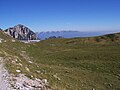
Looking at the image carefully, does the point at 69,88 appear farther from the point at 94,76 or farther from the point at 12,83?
the point at 94,76

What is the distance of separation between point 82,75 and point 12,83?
1554 cm

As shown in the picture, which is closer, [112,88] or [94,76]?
[112,88]

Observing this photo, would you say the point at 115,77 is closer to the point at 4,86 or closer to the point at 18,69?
the point at 18,69

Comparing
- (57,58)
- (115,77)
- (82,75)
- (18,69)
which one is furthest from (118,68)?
(18,69)

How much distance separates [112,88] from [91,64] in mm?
12991

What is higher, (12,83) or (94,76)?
(12,83)

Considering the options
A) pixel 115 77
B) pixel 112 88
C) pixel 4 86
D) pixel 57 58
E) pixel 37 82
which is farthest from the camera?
pixel 57 58

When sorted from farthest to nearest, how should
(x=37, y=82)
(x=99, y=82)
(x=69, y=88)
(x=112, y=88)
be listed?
(x=99, y=82) → (x=112, y=88) → (x=69, y=88) → (x=37, y=82)

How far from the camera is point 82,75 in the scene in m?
30.7

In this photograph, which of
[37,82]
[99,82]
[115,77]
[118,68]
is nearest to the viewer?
[37,82]

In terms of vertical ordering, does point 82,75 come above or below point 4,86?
below

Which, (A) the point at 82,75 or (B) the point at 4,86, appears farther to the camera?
(A) the point at 82,75

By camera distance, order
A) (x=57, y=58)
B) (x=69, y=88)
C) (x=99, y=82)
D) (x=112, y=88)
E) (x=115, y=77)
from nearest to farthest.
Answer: (x=69, y=88)
(x=112, y=88)
(x=99, y=82)
(x=115, y=77)
(x=57, y=58)

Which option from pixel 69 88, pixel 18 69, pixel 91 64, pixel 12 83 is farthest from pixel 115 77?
pixel 12 83
